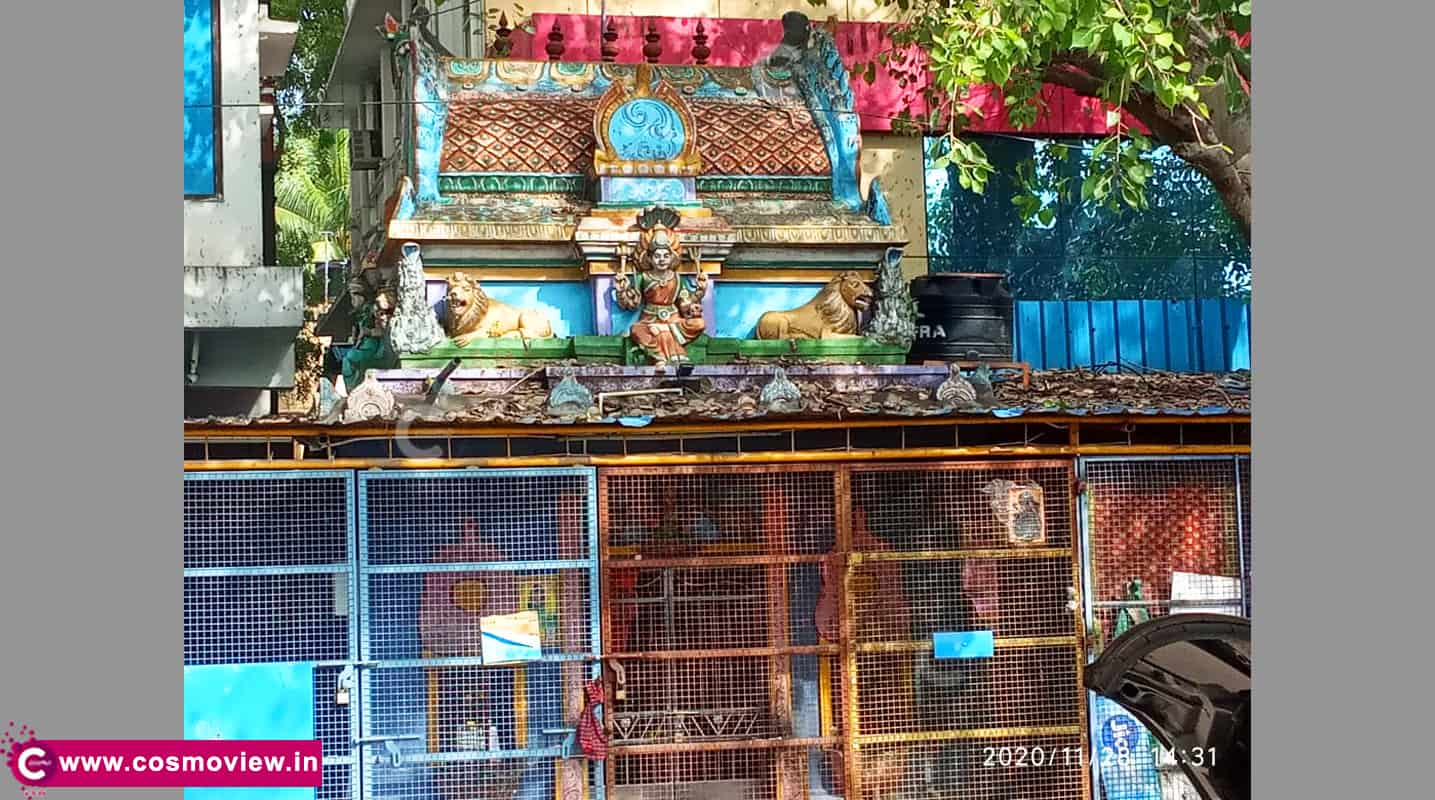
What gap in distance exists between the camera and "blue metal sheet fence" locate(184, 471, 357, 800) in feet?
27.3

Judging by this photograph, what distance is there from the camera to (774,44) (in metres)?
10.2

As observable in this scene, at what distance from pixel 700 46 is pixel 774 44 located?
399 mm

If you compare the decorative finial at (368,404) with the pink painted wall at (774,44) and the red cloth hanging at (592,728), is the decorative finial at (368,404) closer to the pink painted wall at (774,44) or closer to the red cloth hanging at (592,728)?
the red cloth hanging at (592,728)

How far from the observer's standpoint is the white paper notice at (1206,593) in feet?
29.8

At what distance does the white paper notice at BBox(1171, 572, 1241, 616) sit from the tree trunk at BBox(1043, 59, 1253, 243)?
187 centimetres

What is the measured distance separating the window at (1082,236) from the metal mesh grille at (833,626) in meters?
1.85

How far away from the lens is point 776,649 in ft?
28.7

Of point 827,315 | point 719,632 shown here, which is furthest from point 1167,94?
point 719,632

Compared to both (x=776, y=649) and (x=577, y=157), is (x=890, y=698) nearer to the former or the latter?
(x=776, y=649)

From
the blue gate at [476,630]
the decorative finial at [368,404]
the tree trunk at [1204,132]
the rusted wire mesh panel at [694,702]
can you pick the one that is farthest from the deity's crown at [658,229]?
the tree trunk at [1204,132]

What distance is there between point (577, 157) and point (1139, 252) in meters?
2.99
